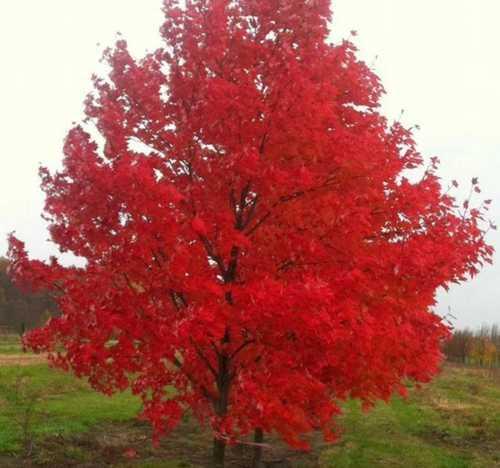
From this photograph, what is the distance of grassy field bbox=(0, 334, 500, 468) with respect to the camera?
1444 centimetres

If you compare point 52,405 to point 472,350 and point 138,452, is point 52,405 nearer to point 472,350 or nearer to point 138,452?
point 138,452

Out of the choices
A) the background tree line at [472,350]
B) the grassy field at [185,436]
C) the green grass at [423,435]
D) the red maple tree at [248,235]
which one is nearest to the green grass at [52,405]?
the grassy field at [185,436]


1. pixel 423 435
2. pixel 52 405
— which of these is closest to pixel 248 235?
pixel 423 435

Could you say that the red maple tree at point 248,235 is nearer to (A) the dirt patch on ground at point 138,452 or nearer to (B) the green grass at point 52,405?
(A) the dirt patch on ground at point 138,452

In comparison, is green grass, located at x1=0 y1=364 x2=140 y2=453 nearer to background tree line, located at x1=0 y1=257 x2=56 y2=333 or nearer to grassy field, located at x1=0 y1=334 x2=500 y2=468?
grassy field, located at x1=0 y1=334 x2=500 y2=468

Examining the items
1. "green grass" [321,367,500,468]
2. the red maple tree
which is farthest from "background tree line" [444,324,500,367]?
the red maple tree

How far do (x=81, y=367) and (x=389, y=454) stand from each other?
33.8 ft

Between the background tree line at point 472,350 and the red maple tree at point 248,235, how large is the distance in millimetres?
68465

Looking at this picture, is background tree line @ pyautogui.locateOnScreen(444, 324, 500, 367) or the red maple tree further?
background tree line @ pyautogui.locateOnScreen(444, 324, 500, 367)

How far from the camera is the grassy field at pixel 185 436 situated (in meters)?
14.4

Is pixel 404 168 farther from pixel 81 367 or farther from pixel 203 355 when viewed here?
pixel 81 367

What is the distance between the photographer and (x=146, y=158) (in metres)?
8.76

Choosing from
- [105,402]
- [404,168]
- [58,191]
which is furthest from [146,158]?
[105,402]

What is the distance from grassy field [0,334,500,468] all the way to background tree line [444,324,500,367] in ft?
160
